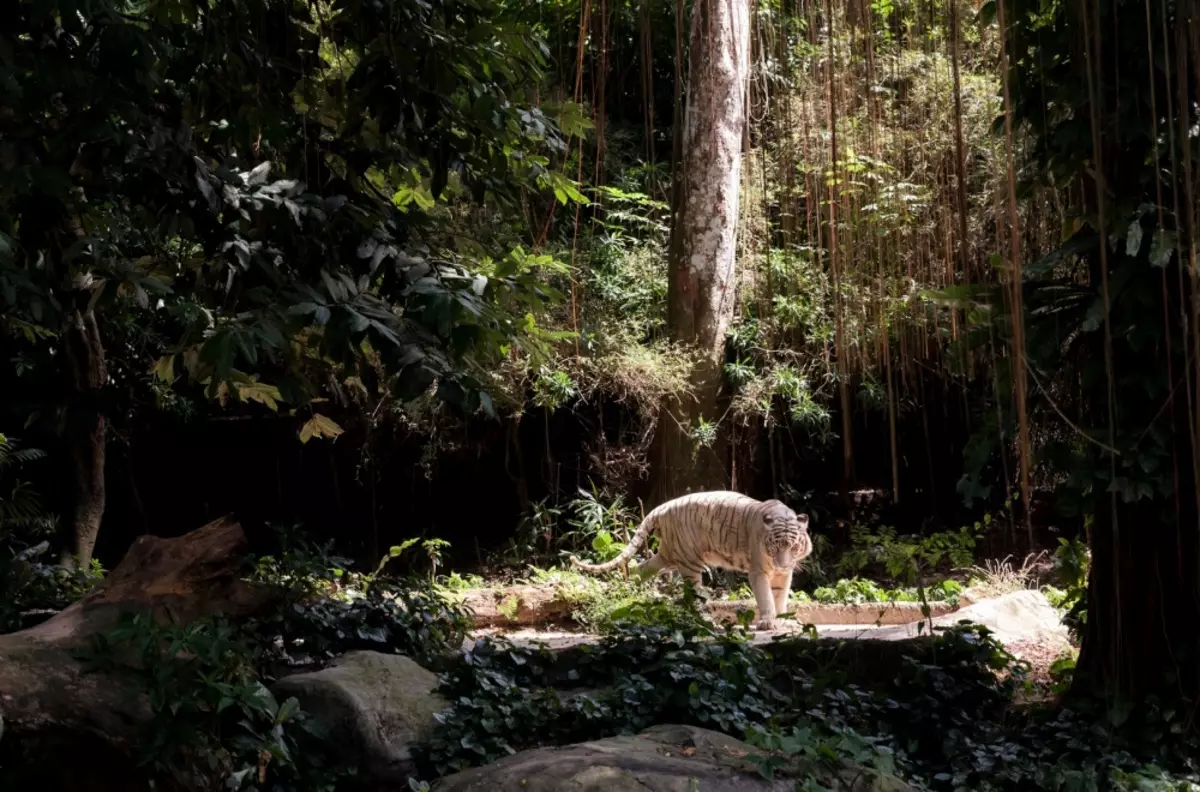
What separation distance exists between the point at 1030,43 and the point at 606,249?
6.55 m

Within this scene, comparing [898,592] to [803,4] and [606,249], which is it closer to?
[606,249]

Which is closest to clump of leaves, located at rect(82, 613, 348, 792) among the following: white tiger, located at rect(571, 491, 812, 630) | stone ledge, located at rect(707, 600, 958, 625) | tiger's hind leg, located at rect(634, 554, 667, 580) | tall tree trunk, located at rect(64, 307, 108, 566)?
tall tree trunk, located at rect(64, 307, 108, 566)

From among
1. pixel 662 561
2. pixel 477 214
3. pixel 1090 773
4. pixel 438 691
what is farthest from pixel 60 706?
pixel 477 214

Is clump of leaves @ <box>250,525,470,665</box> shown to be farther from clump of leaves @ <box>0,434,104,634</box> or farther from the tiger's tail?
the tiger's tail

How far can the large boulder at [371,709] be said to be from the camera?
3.50m

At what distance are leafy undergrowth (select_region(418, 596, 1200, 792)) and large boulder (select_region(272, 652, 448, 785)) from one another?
0.26 ft

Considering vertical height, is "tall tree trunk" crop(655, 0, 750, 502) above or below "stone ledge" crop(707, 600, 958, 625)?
above

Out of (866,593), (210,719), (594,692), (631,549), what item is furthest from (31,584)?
(866,593)

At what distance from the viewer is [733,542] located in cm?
718

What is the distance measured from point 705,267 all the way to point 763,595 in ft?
10.4

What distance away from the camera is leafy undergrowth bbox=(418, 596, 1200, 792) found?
352 cm

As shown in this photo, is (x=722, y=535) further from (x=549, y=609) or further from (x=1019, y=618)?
(x=1019, y=618)

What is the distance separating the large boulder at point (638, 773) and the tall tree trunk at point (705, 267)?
5.90 metres

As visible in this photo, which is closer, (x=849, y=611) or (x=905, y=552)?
(x=905, y=552)
